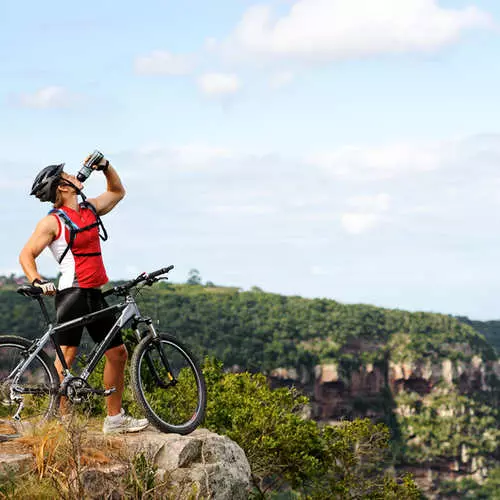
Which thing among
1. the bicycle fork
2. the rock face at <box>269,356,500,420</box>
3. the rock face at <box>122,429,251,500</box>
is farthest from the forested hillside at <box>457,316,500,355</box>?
the bicycle fork

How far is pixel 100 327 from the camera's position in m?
7.98

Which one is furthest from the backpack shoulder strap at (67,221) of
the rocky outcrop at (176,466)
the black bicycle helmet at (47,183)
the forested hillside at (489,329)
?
the forested hillside at (489,329)

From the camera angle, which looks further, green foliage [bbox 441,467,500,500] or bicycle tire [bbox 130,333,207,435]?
green foliage [bbox 441,467,500,500]

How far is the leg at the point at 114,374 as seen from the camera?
26.3 ft

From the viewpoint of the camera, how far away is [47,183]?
777 cm

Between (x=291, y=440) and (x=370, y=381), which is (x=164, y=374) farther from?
(x=370, y=381)

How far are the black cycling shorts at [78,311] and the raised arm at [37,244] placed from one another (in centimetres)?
33

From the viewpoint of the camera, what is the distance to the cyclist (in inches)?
305

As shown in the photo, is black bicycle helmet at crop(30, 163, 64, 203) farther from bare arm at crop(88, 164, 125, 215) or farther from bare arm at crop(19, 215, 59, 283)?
bare arm at crop(88, 164, 125, 215)

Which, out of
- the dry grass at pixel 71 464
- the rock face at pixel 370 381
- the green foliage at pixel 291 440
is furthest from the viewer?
the rock face at pixel 370 381

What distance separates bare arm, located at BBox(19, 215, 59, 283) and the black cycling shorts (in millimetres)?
343

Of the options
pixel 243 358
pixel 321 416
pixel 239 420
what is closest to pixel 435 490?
pixel 321 416

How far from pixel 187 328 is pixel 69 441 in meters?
81.8

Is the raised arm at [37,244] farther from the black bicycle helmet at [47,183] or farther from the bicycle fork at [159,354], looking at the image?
the bicycle fork at [159,354]
